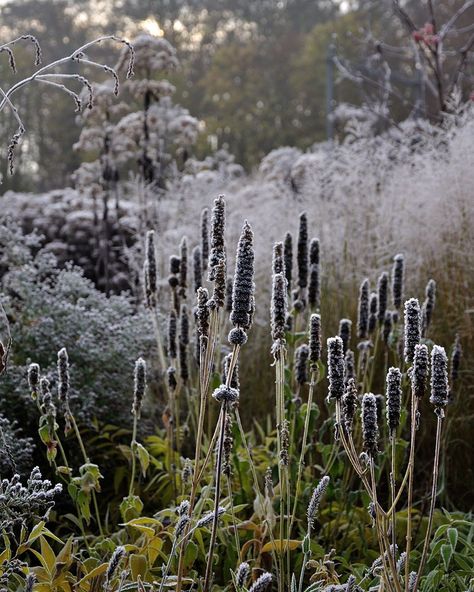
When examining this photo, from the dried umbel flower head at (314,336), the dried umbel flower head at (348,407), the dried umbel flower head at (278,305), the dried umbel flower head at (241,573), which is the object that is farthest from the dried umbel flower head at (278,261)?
the dried umbel flower head at (241,573)

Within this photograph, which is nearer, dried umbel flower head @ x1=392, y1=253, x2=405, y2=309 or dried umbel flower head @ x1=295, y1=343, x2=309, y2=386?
dried umbel flower head @ x1=295, y1=343, x2=309, y2=386

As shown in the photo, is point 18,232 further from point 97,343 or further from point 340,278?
point 340,278

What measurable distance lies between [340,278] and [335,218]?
0.80 m

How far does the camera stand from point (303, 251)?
2.52m

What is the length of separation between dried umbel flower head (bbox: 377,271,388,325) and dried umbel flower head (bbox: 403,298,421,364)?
100 cm

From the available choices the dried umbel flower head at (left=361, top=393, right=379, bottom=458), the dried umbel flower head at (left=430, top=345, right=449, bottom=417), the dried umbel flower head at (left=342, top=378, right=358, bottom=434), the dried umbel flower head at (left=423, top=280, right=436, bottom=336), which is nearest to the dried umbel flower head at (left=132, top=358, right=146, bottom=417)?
the dried umbel flower head at (left=342, top=378, right=358, bottom=434)

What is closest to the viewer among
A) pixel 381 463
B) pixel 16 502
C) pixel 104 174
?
pixel 16 502

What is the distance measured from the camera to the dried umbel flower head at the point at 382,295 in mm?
2570

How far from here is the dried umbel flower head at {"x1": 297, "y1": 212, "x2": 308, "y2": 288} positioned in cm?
250

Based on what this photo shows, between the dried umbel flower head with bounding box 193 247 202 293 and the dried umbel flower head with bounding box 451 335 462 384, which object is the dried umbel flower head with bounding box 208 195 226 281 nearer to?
the dried umbel flower head with bounding box 193 247 202 293

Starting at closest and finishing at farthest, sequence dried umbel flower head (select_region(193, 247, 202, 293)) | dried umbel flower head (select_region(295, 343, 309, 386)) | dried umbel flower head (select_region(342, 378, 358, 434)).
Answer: dried umbel flower head (select_region(342, 378, 358, 434)) < dried umbel flower head (select_region(295, 343, 309, 386)) < dried umbel flower head (select_region(193, 247, 202, 293))

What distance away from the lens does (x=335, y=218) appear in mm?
5047

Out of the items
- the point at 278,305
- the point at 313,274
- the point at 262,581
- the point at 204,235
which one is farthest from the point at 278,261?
the point at 262,581

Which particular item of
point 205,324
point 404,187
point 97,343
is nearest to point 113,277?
point 404,187
